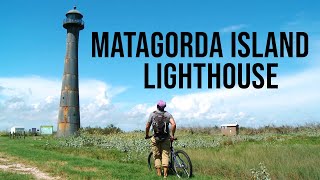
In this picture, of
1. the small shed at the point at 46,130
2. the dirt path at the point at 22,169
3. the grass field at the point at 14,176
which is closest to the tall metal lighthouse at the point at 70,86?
the small shed at the point at 46,130

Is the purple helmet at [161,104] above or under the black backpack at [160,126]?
above

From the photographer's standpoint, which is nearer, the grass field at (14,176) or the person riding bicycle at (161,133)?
the grass field at (14,176)

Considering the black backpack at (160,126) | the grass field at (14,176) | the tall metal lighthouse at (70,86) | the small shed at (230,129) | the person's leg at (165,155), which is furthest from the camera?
the small shed at (230,129)

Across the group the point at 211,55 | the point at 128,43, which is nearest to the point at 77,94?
the point at 128,43

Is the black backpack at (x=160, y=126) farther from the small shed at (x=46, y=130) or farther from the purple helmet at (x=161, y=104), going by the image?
the small shed at (x=46, y=130)

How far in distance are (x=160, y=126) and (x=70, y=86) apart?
37.1 meters

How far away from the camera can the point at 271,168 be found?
1594 cm

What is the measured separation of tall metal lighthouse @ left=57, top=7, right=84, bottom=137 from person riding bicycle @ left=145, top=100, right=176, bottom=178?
119 ft

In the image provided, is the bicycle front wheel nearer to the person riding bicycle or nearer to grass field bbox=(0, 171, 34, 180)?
the person riding bicycle

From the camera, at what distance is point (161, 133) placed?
13594 mm

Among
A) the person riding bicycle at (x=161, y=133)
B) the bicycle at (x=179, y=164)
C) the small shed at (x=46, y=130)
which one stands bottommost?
the small shed at (x=46, y=130)

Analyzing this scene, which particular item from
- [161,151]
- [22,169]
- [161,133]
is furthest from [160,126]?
[22,169]

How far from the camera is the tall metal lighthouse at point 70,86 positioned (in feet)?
159

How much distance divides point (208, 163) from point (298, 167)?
Answer: 3.61 meters
